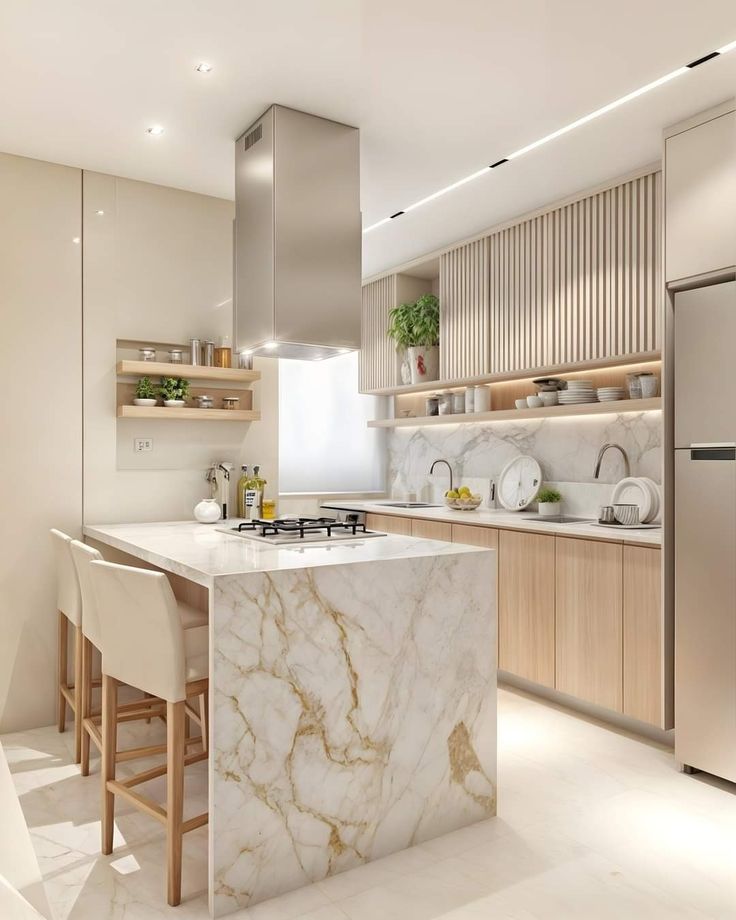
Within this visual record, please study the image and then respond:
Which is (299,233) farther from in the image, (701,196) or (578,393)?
(578,393)

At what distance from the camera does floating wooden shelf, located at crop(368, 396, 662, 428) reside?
345cm

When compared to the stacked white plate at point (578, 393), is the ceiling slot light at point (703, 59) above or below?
above

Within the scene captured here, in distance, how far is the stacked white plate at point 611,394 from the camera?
3.64 meters

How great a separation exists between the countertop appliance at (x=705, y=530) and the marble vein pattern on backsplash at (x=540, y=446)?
32.3 inches

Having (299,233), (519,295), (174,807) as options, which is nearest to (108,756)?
(174,807)

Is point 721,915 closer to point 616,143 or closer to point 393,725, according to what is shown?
point 393,725

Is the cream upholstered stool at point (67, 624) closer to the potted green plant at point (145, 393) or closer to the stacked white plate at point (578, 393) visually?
the potted green plant at point (145, 393)

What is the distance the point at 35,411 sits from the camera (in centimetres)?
333

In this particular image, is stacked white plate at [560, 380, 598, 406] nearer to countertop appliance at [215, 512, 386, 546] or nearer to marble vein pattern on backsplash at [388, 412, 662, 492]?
marble vein pattern on backsplash at [388, 412, 662, 492]

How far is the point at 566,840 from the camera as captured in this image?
7.65ft

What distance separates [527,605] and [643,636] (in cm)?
68

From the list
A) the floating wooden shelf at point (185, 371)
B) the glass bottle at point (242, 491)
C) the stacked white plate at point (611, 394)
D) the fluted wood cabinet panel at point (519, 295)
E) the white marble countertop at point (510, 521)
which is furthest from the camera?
the fluted wood cabinet panel at point (519, 295)

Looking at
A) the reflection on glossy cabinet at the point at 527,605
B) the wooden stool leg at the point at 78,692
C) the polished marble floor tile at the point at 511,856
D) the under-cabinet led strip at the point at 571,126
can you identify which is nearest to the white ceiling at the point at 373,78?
the under-cabinet led strip at the point at 571,126

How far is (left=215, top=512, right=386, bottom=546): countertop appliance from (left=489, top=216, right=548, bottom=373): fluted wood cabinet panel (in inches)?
63.1
